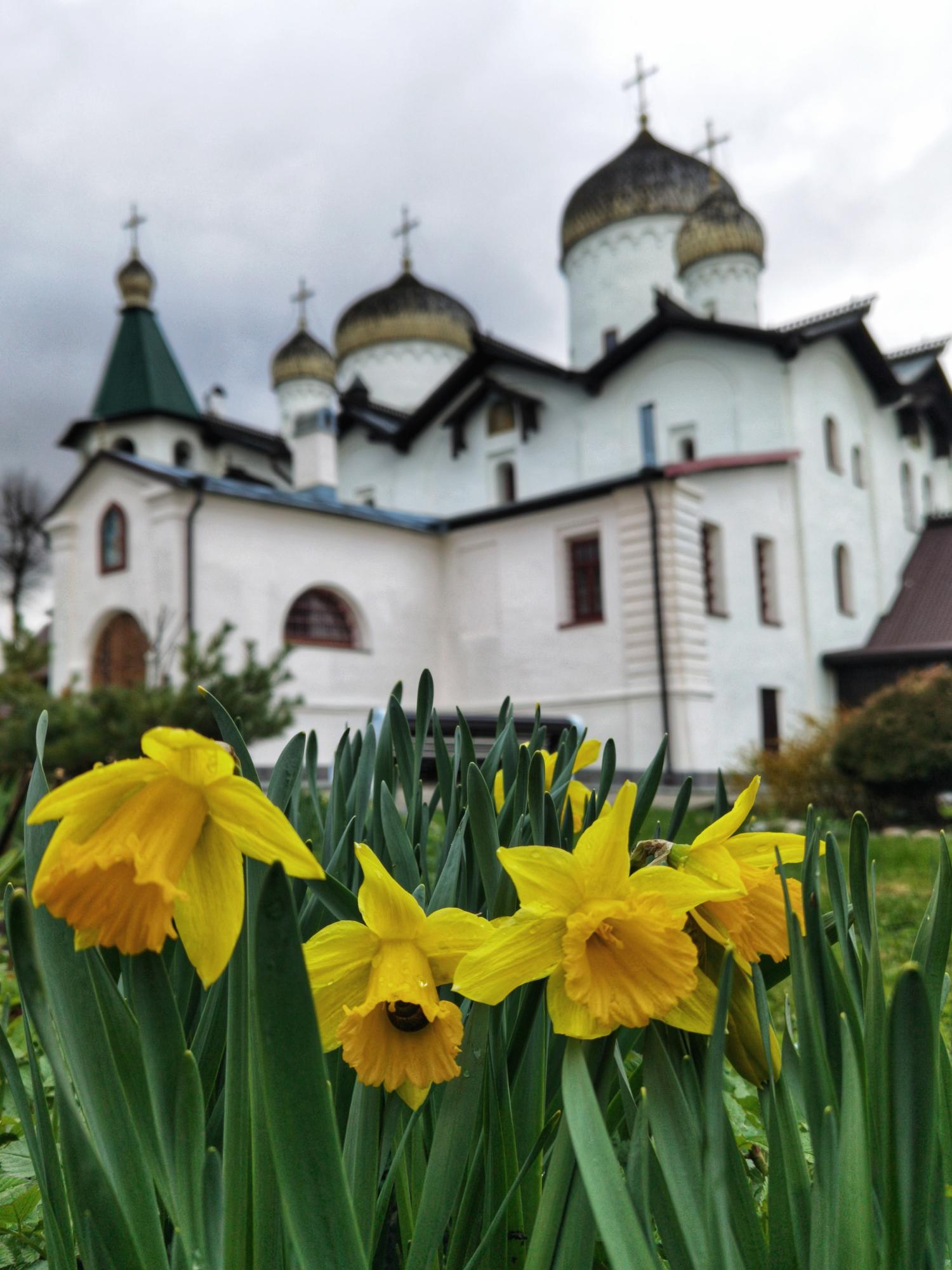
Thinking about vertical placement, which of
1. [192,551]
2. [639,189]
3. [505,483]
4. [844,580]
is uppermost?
[639,189]

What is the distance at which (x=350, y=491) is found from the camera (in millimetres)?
26359

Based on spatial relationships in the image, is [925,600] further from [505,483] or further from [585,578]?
[505,483]

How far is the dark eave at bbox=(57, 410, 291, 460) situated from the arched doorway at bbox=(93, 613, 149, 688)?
464 inches

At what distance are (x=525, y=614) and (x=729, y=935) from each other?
17359 mm

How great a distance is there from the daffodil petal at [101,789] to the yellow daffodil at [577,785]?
54 cm

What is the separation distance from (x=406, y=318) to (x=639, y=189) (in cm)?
677

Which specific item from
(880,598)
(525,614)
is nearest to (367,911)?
(525,614)

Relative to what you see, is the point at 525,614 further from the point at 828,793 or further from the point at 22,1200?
the point at 22,1200

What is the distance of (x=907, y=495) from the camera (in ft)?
81.3

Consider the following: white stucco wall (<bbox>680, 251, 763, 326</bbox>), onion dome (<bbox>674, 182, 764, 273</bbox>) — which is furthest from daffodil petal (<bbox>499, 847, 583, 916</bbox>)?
onion dome (<bbox>674, 182, 764, 273</bbox>)

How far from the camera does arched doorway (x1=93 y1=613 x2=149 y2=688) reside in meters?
16.5

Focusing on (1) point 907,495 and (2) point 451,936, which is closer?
(2) point 451,936

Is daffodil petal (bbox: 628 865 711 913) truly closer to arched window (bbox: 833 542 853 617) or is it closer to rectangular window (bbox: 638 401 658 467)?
rectangular window (bbox: 638 401 658 467)

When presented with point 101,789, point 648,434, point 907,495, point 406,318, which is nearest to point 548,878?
point 101,789
